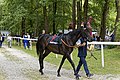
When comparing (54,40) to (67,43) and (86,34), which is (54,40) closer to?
(67,43)

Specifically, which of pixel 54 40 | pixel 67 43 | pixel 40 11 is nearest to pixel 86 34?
pixel 67 43

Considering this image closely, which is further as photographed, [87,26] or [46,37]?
[46,37]

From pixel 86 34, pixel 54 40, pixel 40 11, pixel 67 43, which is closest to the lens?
pixel 86 34

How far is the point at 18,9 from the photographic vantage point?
34.8 meters

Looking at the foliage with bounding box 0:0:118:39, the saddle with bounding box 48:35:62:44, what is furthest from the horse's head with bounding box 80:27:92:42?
the foliage with bounding box 0:0:118:39

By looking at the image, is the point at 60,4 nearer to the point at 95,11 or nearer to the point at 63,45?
the point at 95,11

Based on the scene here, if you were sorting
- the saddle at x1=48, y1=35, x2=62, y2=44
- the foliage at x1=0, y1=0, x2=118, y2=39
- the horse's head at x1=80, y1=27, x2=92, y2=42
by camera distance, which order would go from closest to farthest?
the horse's head at x1=80, y1=27, x2=92, y2=42 < the saddle at x1=48, y1=35, x2=62, y2=44 < the foliage at x1=0, y1=0, x2=118, y2=39

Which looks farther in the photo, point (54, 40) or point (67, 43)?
point (54, 40)

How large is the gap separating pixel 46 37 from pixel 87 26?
230cm

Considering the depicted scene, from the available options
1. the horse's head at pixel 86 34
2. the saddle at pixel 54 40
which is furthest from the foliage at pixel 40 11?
the horse's head at pixel 86 34

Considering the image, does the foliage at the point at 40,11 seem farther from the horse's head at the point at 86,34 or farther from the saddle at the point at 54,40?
the horse's head at the point at 86,34

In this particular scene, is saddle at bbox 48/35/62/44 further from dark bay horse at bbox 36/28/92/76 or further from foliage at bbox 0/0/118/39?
foliage at bbox 0/0/118/39

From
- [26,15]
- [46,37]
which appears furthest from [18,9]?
[46,37]

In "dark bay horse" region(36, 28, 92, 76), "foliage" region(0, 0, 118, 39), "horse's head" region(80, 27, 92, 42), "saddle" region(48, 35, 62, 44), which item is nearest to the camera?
"horse's head" region(80, 27, 92, 42)
